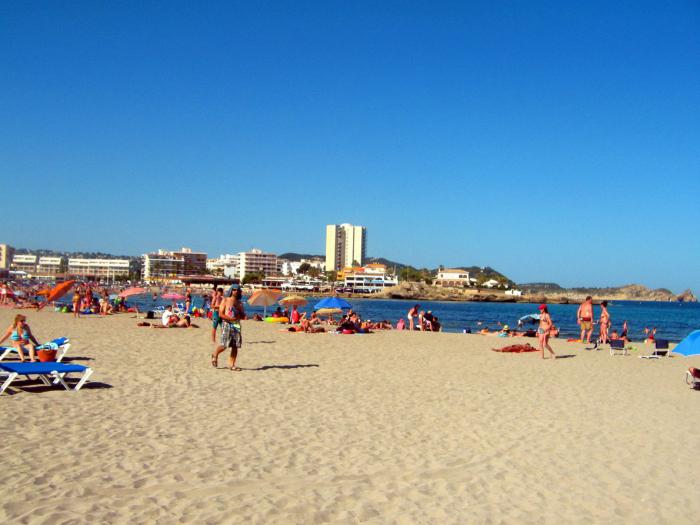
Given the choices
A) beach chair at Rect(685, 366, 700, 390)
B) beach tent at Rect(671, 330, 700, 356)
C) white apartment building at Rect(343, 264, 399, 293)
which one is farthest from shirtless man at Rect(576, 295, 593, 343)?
white apartment building at Rect(343, 264, 399, 293)

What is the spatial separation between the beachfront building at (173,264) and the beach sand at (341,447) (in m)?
164

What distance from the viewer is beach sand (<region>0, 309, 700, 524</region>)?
4457 millimetres

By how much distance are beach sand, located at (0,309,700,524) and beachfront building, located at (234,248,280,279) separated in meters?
168

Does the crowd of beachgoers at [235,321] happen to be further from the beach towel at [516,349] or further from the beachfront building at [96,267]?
the beachfront building at [96,267]

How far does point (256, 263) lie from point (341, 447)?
17736cm

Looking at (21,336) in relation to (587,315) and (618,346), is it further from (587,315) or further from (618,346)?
(587,315)

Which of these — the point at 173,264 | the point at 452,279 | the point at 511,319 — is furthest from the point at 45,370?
the point at 173,264

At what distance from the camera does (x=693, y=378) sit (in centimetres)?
1170

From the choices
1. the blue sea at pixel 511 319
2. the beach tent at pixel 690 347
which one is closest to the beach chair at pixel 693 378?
the beach tent at pixel 690 347

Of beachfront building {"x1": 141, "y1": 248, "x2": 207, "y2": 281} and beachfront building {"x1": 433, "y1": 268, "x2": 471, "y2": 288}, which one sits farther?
beachfront building {"x1": 141, "y1": 248, "x2": 207, "y2": 281}

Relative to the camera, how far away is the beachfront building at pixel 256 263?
180m

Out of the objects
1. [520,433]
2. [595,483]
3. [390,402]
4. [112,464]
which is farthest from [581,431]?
[112,464]

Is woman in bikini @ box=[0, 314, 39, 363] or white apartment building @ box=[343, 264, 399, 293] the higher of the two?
white apartment building @ box=[343, 264, 399, 293]

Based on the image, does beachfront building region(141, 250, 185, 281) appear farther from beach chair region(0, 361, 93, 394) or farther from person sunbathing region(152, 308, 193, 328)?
beach chair region(0, 361, 93, 394)
